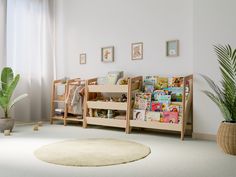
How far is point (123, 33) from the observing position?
194 inches

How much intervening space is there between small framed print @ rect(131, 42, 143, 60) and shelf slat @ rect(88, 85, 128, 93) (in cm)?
68

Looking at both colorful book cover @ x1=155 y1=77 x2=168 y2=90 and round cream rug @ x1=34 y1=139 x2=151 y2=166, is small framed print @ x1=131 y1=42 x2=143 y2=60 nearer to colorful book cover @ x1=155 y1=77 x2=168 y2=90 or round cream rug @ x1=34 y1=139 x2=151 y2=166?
colorful book cover @ x1=155 y1=77 x2=168 y2=90

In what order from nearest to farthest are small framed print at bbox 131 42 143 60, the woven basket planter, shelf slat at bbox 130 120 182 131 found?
the woven basket planter, shelf slat at bbox 130 120 182 131, small framed print at bbox 131 42 143 60

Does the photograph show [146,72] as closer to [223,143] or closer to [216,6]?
[216,6]

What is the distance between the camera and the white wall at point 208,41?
11.8ft

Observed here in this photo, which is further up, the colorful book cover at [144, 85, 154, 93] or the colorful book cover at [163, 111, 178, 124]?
the colorful book cover at [144, 85, 154, 93]

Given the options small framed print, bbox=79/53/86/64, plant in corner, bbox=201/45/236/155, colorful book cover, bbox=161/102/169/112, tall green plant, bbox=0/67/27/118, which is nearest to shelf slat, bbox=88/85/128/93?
colorful book cover, bbox=161/102/169/112

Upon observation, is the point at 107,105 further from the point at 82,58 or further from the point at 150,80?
the point at 82,58

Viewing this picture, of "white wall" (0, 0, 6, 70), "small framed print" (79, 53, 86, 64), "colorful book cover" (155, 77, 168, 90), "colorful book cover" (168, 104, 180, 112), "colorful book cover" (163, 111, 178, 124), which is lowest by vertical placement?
"colorful book cover" (163, 111, 178, 124)

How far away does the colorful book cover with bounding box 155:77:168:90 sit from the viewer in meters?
4.27

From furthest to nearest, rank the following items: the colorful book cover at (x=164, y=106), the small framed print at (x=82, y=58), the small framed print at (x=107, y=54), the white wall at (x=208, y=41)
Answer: the small framed print at (x=82, y=58) → the small framed print at (x=107, y=54) → the colorful book cover at (x=164, y=106) → the white wall at (x=208, y=41)

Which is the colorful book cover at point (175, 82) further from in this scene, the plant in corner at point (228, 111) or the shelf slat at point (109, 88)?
the plant in corner at point (228, 111)

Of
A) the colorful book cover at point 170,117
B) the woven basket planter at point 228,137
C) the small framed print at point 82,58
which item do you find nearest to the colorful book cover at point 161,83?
the colorful book cover at point 170,117

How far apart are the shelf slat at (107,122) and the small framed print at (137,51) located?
1.17 meters
